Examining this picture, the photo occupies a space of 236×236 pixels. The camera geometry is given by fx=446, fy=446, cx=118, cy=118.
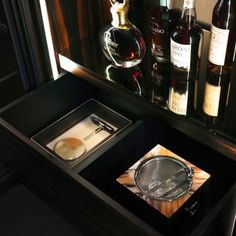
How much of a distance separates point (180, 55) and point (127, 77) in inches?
7.9

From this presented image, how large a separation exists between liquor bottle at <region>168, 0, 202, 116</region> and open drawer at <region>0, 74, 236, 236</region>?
0.05 metres

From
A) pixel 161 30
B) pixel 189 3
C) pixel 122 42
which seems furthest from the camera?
pixel 122 42

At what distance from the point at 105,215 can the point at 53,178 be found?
17 centimetres

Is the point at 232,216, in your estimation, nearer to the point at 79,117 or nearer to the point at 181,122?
the point at 181,122

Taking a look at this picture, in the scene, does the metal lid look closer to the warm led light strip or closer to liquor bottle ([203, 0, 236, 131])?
the warm led light strip

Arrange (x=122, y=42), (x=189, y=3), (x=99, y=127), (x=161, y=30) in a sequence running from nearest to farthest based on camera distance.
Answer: (x=189, y=3)
(x=161, y=30)
(x=122, y=42)
(x=99, y=127)

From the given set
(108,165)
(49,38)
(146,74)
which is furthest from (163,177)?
(49,38)

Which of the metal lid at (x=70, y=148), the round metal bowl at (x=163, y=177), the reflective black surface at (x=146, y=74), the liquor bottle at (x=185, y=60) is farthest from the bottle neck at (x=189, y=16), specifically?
the metal lid at (x=70, y=148)

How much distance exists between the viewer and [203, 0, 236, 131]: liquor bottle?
92 cm

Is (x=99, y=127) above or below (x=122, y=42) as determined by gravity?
below

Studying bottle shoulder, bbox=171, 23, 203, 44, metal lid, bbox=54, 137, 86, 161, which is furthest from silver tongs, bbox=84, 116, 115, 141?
bottle shoulder, bbox=171, 23, 203, 44

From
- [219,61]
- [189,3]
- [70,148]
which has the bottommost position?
[70,148]

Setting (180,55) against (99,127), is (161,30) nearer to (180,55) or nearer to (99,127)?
(180,55)

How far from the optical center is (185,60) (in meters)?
0.97
